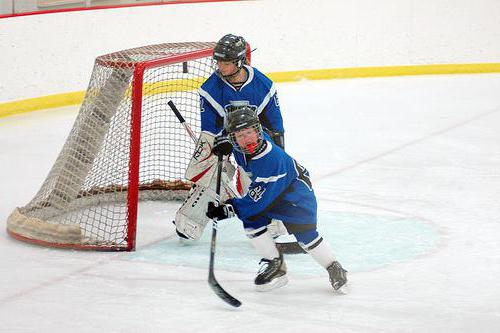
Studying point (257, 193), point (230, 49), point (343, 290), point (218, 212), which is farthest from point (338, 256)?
point (230, 49)

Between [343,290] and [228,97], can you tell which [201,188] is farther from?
[343,290]

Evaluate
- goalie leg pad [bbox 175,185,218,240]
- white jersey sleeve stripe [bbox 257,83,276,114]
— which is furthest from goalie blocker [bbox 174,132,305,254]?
white jersey sleeve stripe [bbox 257,83,276,114]

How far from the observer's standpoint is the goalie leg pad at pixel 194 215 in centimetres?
449

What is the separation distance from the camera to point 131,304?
375 centimetres

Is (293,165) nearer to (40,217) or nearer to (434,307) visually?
(434,307)

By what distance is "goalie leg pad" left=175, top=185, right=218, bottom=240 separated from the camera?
4.49 metres

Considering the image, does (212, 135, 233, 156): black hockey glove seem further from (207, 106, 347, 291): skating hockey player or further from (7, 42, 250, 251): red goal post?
(7, 42, 250, 251): red goal post

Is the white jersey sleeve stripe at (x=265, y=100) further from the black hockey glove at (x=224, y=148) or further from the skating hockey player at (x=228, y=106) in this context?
the black hockey glove at (x=224, y=148)

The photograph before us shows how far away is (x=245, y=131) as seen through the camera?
3664 mm

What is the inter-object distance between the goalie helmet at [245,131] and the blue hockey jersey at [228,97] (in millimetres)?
589

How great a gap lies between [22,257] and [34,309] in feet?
2.23

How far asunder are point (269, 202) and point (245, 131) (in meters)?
0.27

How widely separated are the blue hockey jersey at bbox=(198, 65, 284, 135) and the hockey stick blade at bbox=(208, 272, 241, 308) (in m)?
0.75

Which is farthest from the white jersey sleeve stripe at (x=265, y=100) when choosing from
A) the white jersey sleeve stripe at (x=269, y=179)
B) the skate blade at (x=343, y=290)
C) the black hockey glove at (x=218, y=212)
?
the skate blade at (x=343, y=290)
